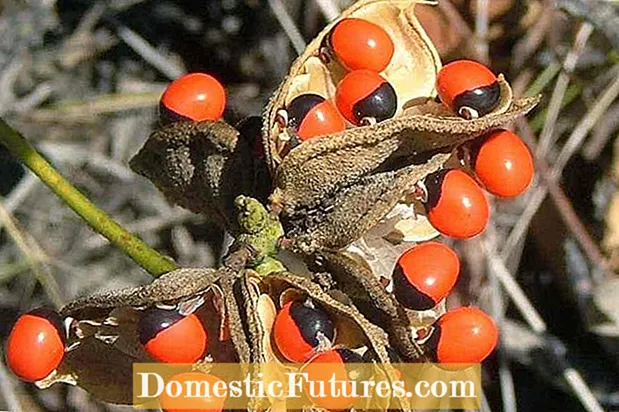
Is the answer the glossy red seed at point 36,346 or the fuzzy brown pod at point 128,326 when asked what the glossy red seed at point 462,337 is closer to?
the fuzzy brown pod at point 128,326

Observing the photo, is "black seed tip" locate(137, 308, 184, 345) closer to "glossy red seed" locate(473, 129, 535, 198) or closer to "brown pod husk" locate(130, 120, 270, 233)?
"brown pod husk" locate(130, 120, 270, 233)

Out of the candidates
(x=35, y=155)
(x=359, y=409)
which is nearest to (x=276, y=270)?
(x=359, y=409)

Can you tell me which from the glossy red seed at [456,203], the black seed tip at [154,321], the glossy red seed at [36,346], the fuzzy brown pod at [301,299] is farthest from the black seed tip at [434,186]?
the glossy red seed at [36,346]

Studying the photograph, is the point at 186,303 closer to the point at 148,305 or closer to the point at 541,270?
the point at 148,305

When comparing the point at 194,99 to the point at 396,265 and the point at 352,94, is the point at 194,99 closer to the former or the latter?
the point at 352,94

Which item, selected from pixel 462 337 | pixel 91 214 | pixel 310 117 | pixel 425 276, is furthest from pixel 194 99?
pixel 462 337

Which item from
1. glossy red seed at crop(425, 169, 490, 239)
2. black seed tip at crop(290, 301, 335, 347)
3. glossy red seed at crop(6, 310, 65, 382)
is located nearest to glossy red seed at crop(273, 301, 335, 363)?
black seed tip at crop(290, 301, 335, 347)
